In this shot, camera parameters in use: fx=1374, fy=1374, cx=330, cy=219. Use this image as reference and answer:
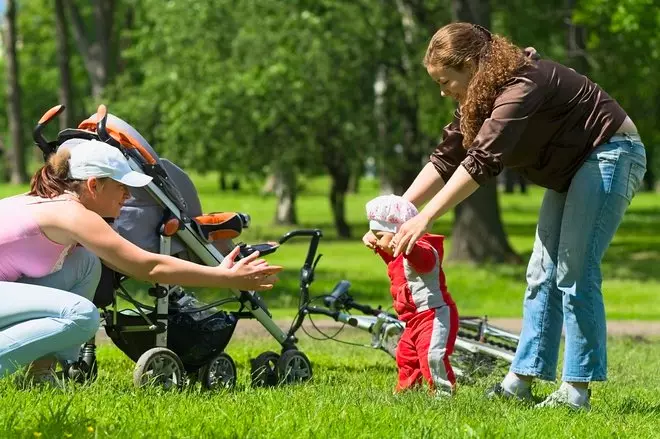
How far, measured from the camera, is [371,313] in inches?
327

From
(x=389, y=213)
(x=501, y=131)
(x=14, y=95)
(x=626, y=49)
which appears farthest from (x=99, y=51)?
(x=501, y=131)

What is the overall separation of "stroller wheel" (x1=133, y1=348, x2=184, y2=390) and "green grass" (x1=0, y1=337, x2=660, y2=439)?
0.32ft

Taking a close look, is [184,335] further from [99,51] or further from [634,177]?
[99,51]

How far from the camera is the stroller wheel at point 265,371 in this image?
23.7 ft

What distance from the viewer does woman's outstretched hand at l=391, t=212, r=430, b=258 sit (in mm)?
5895

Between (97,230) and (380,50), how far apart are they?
24.1m

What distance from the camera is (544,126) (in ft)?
20.5

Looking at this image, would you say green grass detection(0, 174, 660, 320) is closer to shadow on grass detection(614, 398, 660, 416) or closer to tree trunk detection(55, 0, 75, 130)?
tree trunk detection(55, 0, 75, 130)

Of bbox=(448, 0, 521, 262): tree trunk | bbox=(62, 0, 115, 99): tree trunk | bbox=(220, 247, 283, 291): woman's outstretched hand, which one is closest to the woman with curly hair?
bbox=(220, 247, 283, 291): woman's outstretched hand

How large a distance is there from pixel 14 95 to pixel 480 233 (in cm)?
3296

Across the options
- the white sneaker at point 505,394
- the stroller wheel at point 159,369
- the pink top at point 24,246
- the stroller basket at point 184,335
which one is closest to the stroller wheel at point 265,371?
the stroller basket at point 184,335

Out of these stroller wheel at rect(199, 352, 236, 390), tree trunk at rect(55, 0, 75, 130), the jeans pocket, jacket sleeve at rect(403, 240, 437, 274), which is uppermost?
the jeans pocket

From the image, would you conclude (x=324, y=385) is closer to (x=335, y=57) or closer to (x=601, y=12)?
(x=601, y=12)

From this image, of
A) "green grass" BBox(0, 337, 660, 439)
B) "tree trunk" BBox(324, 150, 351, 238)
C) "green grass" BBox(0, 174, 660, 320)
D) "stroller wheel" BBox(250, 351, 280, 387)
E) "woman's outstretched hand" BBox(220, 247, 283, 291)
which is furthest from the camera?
"tree trunk" BBox(324, 150, 351, 238)
